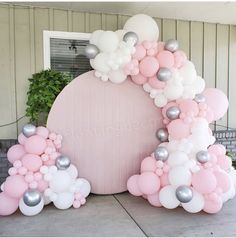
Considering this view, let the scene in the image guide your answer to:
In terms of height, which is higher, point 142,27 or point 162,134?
point 142,27

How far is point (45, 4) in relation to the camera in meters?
3.37

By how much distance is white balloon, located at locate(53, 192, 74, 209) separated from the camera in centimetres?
270

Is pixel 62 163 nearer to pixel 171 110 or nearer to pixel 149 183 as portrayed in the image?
pixel 149 183

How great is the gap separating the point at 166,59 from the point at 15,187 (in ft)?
6.50

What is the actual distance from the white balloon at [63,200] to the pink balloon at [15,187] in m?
0.35

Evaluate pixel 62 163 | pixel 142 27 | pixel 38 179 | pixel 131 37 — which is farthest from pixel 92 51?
pixel 38 179

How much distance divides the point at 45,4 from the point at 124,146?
6.68ft

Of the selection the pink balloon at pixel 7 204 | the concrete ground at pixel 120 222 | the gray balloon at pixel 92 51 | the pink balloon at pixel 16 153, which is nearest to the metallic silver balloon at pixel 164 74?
the gray balloon at pixel 92 51

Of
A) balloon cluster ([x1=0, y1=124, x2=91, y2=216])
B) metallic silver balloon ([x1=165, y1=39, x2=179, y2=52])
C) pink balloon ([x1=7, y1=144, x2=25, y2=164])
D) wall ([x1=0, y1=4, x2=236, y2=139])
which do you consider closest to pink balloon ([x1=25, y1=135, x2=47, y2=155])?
balloon cluster ([x1=0, y1=124, x2=91, y2=216])

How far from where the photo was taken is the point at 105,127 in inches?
126

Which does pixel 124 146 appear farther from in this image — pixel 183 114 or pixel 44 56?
pixel 44 56

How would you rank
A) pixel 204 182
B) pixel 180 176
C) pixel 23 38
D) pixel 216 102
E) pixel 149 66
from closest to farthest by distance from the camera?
pixel 204 182, pixel 180 176, pixel 149 66, pixel 216 102, pixel 23 38

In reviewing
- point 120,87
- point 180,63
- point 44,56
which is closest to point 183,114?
point 180,63

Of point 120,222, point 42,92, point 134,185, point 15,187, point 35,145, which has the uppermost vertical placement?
point 42,92
